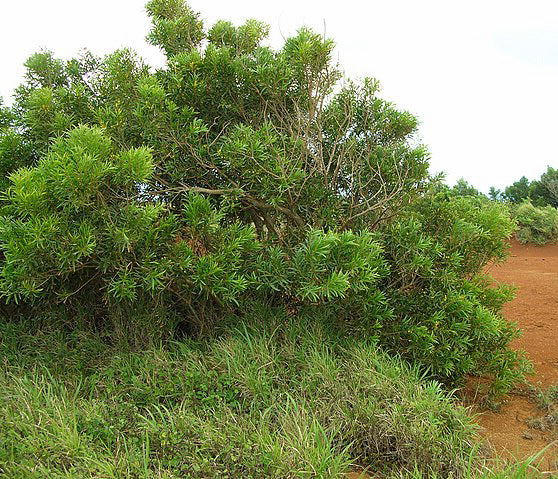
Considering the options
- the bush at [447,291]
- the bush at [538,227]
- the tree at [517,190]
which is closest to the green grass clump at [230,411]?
the bush at [447,291]

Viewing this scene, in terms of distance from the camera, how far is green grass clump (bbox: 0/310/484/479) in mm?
3332

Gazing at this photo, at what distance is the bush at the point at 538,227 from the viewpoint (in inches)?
675

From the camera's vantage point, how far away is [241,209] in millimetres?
5246

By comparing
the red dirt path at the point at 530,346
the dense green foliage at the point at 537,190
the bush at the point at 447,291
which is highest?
the dense green foliage at the point at 537,190

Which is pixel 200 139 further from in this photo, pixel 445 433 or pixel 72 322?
pixel 445 433

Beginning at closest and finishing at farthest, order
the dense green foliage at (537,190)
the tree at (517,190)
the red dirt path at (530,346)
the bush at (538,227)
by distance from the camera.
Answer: the red dirt path at (530,346) < the bush at (538,227) < the dense green foliage at (537,190) < the tree at (517,190)

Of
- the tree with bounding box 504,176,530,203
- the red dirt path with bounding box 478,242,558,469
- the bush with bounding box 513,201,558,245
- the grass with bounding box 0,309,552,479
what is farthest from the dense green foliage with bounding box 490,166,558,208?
the grass with bounding box 0,309,552,479

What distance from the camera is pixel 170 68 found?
203 inches

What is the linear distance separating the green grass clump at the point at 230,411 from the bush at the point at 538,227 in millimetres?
13929

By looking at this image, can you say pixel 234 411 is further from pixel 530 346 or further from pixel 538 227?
pixel 538 227

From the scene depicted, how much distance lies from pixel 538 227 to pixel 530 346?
1124cm

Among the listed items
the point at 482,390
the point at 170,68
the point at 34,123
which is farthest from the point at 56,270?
the point at 482,390

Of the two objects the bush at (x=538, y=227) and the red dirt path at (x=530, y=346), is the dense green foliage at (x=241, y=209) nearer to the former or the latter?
the red dirt path at (x=530, y=346)

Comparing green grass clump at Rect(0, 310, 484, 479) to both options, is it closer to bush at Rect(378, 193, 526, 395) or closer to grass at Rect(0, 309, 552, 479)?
grass at Rect(0, 309, 552, 479)
